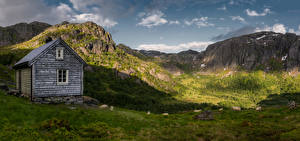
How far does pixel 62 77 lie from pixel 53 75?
4.53 feet

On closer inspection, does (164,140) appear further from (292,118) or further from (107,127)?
(292,118)

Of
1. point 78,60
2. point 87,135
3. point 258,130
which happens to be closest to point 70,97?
point 78,60

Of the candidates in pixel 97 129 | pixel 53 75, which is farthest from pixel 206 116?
pixel 53 75

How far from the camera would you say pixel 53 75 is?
1136 inches

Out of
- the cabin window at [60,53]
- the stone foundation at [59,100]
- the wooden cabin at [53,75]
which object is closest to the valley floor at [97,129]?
the stone foundation at [59,100]

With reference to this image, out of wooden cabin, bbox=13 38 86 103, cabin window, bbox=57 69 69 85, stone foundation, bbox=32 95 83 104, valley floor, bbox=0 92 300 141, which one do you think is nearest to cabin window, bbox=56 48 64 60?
wooden cabin, bbox=13 38 86 103

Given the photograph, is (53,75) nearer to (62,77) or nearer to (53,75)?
(53,75)

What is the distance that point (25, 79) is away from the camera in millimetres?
30109

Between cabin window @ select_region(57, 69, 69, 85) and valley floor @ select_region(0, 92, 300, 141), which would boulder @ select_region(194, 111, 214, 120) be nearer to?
valley floor @ select_region(0, 92, 300, 141)

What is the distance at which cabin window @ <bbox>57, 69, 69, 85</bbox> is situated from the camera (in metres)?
29.3

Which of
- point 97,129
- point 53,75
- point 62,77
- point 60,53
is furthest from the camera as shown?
point 60,53

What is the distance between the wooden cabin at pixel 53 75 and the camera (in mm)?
27547

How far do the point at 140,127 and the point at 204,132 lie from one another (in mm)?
7810

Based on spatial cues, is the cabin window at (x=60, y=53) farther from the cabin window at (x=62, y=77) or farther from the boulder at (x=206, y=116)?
the boulder at (x=206, y=116)
